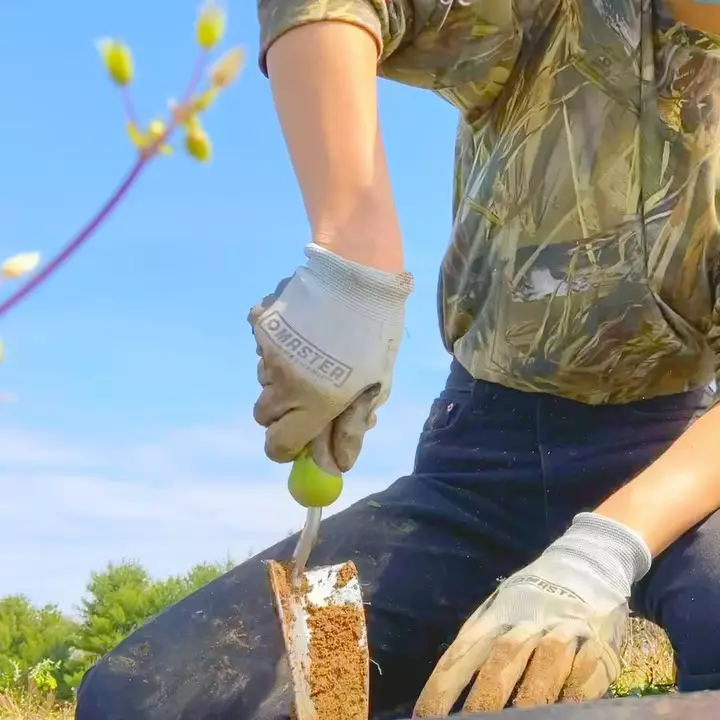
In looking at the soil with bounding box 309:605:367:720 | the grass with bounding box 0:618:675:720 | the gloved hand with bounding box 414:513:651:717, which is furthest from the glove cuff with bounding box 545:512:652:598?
the grass with bounding box 0:618:675:720

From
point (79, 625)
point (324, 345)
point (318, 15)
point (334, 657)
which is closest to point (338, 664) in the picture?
point (334, 657)

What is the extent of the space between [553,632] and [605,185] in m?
0.75

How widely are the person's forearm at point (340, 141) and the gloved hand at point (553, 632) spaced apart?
0.44 m

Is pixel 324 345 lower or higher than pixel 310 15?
lower

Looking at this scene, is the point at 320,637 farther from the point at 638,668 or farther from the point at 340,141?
the point at 638,668

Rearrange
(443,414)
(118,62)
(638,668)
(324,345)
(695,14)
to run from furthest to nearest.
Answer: (638,668) → (443,414) → (695,14) → (324,345) → (118,62)

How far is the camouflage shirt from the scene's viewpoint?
1449mm

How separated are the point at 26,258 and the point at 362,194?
0.65 meters

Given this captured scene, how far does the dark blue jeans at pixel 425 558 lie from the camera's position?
4.68 feet

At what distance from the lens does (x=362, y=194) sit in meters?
1.08

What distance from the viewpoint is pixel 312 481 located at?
1.10m

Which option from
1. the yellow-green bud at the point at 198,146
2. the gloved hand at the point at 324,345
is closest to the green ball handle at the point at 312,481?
the gloved hand at the point at 324,345

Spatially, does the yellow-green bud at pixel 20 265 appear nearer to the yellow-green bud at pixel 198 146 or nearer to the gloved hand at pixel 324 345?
the yellow-green bud at pixel 198 146

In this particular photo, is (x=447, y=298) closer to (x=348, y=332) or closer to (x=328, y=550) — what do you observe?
(x=328, y=550)
